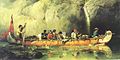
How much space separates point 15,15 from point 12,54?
0.41m

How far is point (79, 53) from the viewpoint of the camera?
4637 mm

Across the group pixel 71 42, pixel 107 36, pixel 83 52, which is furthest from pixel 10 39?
pixel 107 36

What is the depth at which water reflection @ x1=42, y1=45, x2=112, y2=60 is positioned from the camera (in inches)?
180

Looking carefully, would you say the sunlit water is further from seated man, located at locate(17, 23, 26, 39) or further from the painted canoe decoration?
seated man, located at locate(17, 23, 26, 39)

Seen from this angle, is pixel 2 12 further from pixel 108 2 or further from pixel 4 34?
pixel 108 2

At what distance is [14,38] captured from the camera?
4.79 meters

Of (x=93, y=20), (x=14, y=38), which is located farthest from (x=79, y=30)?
(x=14, y=38)

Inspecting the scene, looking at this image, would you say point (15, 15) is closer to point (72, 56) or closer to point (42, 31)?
point (42, 31)

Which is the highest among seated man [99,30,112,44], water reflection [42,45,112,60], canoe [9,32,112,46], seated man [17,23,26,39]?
seated man [17,23,26,39]

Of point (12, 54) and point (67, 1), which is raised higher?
point (67, 1)

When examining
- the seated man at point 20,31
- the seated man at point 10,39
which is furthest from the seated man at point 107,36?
the seated man at point 10,39

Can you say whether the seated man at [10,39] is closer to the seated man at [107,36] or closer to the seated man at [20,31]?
the seated man at [20,31]

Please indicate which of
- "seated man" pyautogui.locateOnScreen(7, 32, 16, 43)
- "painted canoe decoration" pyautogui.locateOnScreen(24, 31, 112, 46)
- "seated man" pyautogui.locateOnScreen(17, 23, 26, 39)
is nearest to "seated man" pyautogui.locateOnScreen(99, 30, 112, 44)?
"painted canoe decoration" pyautogui.locateOnScreen(24, 31, 112, 46)

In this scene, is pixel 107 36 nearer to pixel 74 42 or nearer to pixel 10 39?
pixel 74 42
